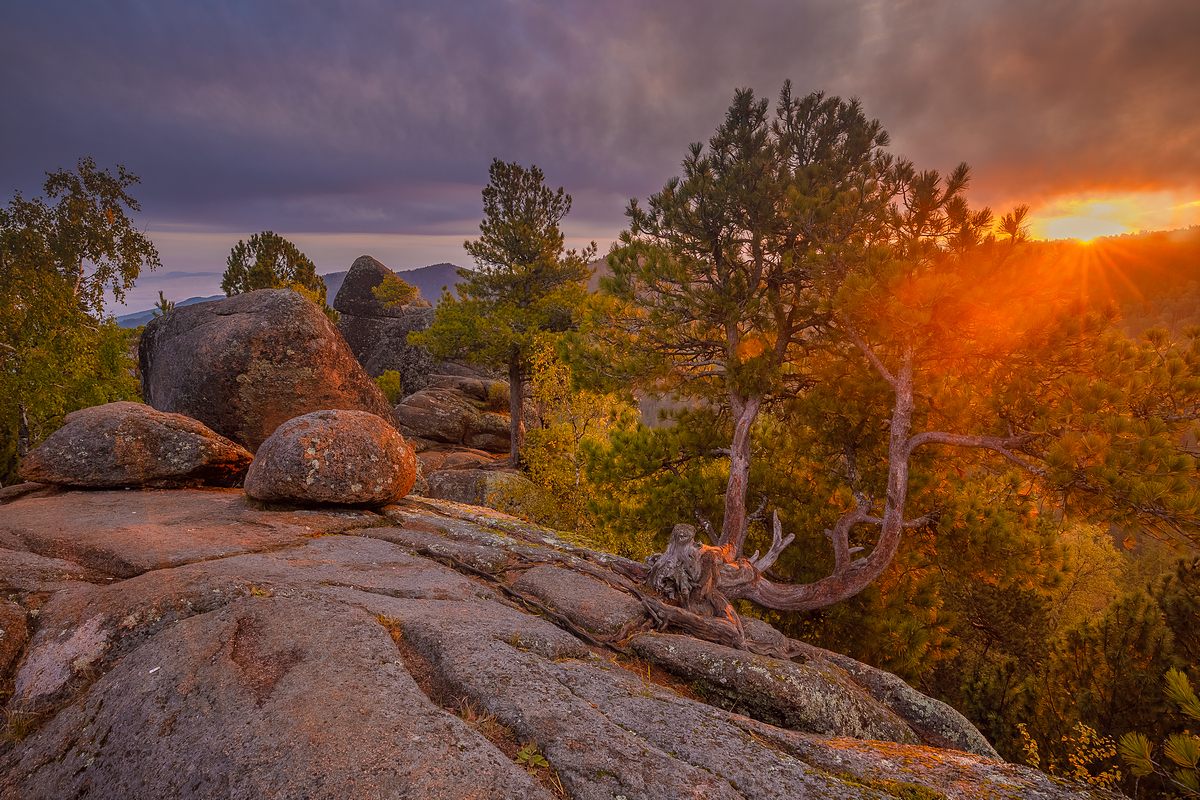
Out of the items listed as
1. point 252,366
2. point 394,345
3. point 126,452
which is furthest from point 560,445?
point 394,345

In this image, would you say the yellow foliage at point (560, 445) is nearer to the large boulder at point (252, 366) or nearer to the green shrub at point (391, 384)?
the large boulder at point (252, 366)

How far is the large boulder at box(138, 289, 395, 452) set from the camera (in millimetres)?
10711

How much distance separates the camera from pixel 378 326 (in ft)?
146

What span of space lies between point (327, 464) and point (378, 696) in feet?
17.8

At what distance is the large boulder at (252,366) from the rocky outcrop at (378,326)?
27604mm

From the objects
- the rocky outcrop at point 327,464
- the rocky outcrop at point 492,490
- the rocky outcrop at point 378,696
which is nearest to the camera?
the rocky outcrop at point 378,696

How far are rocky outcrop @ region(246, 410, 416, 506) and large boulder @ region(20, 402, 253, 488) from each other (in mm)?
2202

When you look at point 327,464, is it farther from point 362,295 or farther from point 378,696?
point 362,295

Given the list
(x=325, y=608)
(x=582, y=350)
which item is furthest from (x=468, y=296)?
(x=325, y=608)

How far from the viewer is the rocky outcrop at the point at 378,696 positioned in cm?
249

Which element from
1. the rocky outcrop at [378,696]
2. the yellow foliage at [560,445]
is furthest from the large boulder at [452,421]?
the rocky outcrop at [378,696]

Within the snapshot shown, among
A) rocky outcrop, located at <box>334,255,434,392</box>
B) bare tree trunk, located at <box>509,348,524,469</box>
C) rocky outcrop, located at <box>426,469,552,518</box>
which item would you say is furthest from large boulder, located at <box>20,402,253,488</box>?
rocky outcrop, located at <box>334,255,434,392</box>

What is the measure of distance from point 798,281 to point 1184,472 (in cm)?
737

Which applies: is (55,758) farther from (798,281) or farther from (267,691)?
(798,281)
